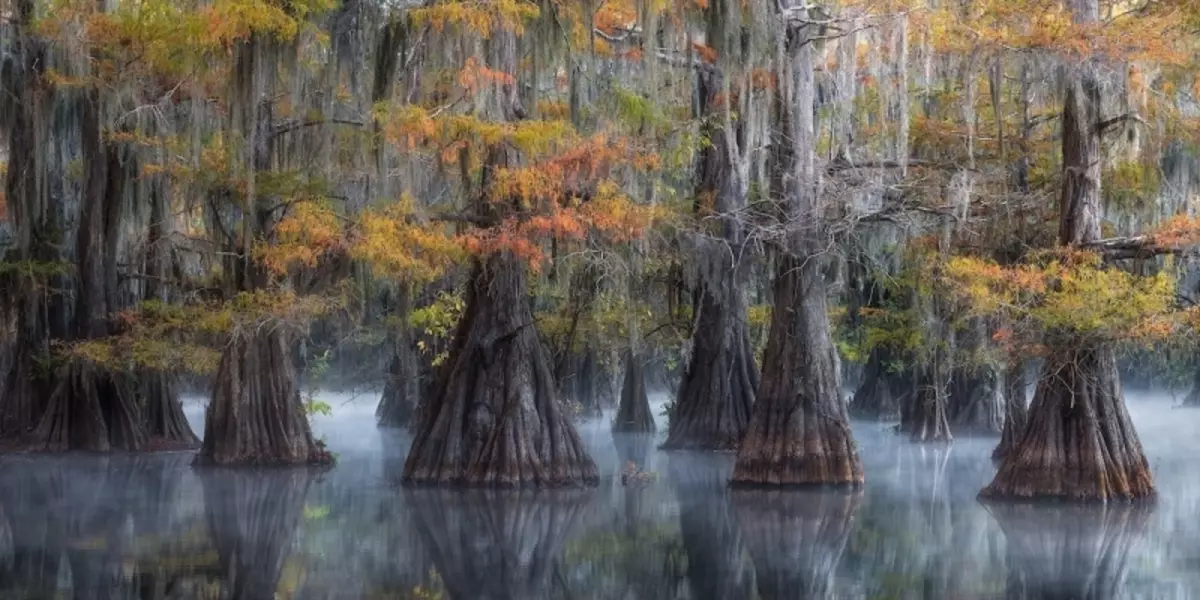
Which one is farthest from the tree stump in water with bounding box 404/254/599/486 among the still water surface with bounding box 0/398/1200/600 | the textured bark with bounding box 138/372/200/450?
the textured bark with bounding box 138/372/200/450

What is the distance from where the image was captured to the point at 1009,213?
17.5 meters

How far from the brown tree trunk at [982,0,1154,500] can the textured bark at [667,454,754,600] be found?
10.1ft

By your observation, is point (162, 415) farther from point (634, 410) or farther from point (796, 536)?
point (796, 536)

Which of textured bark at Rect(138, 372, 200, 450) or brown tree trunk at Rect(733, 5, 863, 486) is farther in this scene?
textured bark at Rect(138, 372, 200, 450)

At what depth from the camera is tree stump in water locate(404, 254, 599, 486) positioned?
17078 millimetres

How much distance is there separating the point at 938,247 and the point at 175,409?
12.3 metres

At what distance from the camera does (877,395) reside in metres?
33.1

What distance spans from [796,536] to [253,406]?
864 cm

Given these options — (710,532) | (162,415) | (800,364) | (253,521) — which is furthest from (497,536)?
(162,415)

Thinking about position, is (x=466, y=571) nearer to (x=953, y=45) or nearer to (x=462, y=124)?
(x=462, y=124)

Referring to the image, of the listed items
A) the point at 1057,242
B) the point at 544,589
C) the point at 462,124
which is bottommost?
the point at 544,589

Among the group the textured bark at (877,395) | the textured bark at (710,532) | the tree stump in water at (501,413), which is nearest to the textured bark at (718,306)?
the textured bark at (710,532)

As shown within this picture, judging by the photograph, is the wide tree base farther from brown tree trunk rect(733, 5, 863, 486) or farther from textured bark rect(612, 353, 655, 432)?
textured bark rect(612, 353, 655, 432)

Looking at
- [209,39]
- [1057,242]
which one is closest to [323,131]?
[209,39]
